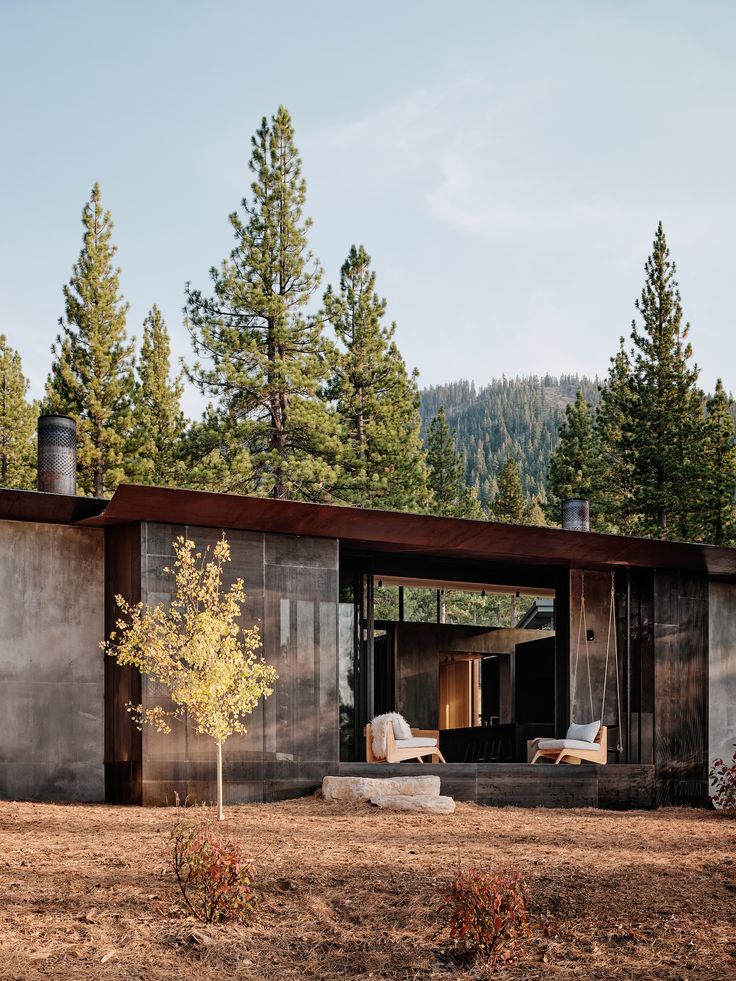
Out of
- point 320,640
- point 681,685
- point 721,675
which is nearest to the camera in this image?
point 320,640

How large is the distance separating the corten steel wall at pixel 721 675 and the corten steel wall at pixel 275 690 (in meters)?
4.89

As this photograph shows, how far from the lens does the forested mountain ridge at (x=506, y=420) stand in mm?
72125

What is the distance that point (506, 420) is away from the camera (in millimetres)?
90062

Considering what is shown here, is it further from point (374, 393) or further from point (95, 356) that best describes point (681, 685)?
point (95, 356)

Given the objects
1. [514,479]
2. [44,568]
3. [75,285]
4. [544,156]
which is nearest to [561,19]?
[544,156]

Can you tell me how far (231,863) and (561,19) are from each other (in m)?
8.80

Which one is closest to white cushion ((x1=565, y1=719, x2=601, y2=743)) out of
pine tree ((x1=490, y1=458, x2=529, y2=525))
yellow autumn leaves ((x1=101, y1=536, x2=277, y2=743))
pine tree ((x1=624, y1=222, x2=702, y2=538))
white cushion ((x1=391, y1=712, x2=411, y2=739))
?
white cushion ((x1=391, y1=712, x2=411, y2=739))

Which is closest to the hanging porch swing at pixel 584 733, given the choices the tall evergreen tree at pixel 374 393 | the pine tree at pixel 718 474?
the tall evergreen tree at pixel 374 393

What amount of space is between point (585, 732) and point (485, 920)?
7.03m

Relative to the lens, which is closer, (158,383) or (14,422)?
(14,422)

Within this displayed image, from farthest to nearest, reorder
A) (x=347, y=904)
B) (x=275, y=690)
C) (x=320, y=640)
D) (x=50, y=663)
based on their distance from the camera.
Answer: (x=320, y=640) < (x=275, y=690) < (x=50, y=663) < (x=347, y=904)

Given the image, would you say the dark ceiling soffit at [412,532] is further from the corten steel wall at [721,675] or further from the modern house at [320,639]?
the corten steel wall at [721,675]

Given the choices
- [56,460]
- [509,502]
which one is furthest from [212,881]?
[509,502]

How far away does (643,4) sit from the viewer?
10281mm
